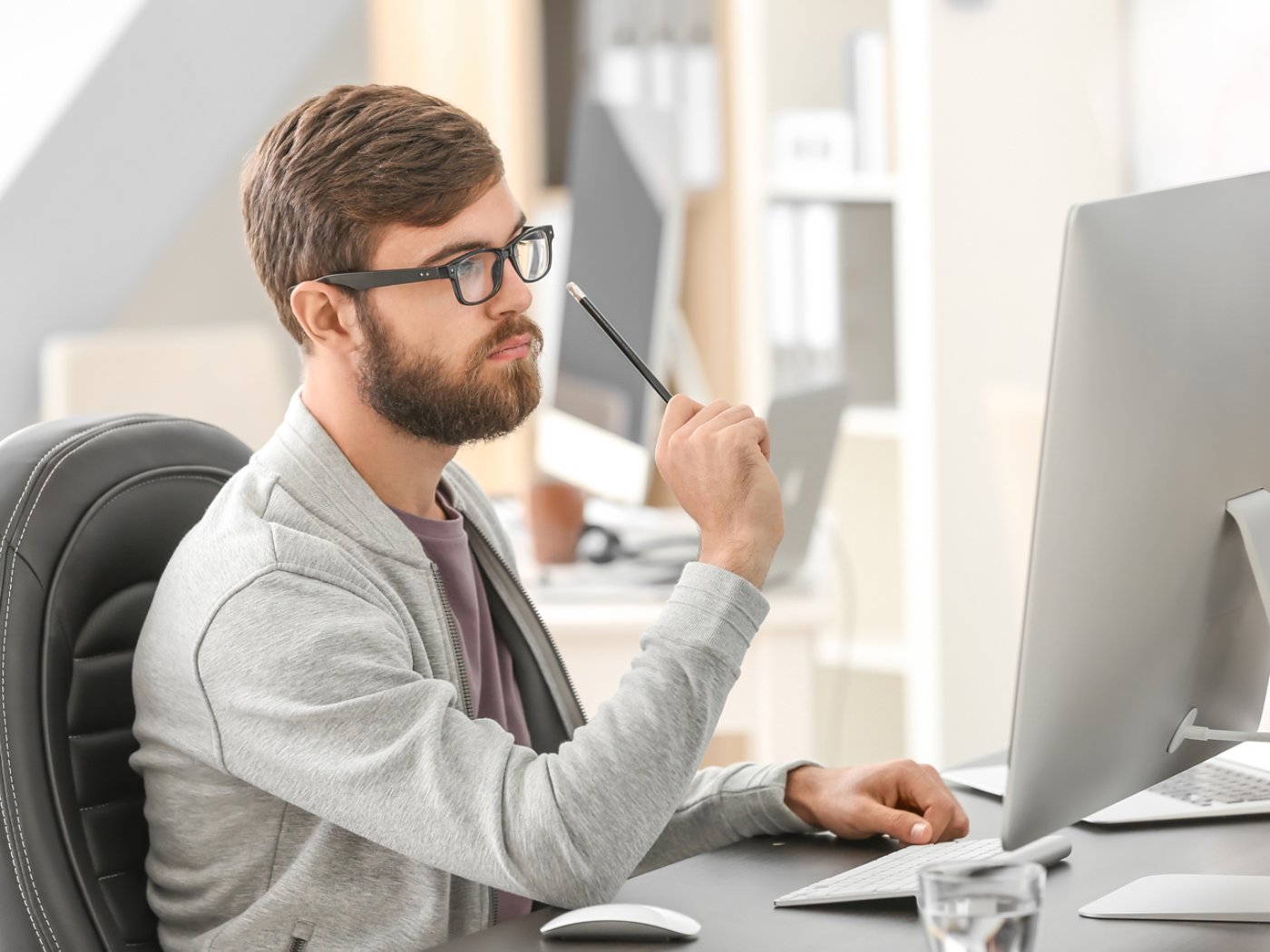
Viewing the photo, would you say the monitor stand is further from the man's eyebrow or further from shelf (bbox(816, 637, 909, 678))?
shelf (bbox(816, 637, 909, 678))

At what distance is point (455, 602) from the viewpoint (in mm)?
1274

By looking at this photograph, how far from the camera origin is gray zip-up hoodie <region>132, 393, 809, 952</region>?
1007 millimetres

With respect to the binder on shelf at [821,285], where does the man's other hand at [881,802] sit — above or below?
below

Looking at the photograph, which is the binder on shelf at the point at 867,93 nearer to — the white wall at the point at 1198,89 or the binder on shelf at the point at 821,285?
the binder on shelf at the point at 821,285

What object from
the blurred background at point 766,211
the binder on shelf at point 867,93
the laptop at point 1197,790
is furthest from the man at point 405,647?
the binder on shelf at point 867,93

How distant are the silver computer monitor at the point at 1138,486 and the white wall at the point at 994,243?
1.58 m

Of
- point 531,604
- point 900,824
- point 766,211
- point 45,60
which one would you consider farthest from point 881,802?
point 45,60

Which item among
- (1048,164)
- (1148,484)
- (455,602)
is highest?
(1048,164)

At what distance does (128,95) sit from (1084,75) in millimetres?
2099

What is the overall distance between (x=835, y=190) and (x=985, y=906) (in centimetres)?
237

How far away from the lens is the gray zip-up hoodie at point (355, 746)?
1007mm

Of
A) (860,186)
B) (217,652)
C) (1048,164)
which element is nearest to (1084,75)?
(1048,164)

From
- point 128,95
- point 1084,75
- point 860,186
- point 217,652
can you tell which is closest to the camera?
point 217,652

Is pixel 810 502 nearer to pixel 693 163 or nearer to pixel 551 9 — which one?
pixel 693 163
